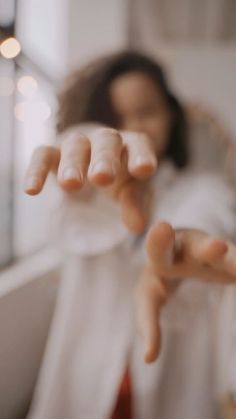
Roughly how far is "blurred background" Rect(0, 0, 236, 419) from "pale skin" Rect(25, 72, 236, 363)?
10cm

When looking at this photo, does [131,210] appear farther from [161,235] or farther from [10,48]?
[10,48]

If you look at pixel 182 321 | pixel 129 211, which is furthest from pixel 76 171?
pixel 182 321

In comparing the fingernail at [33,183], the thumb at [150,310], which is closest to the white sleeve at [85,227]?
the thumb at [150,310]

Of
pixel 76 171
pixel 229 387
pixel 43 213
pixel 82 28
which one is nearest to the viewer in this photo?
pixel 76 171

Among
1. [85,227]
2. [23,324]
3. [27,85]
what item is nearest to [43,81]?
[27,85]

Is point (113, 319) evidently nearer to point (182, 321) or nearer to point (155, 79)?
point (182, 321)

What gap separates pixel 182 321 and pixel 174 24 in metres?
0.53

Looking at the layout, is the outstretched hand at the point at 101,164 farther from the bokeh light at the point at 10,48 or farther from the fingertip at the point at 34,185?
the bokeh light at the point at 10,48

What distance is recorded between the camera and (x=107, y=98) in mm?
487

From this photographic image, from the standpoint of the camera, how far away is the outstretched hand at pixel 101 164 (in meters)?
0.22

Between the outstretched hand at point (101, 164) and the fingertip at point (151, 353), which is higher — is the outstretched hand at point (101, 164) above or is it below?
above

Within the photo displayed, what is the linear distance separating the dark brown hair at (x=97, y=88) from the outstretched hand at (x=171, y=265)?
0.62 ft

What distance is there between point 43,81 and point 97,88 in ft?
0.23

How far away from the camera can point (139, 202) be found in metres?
0.32
